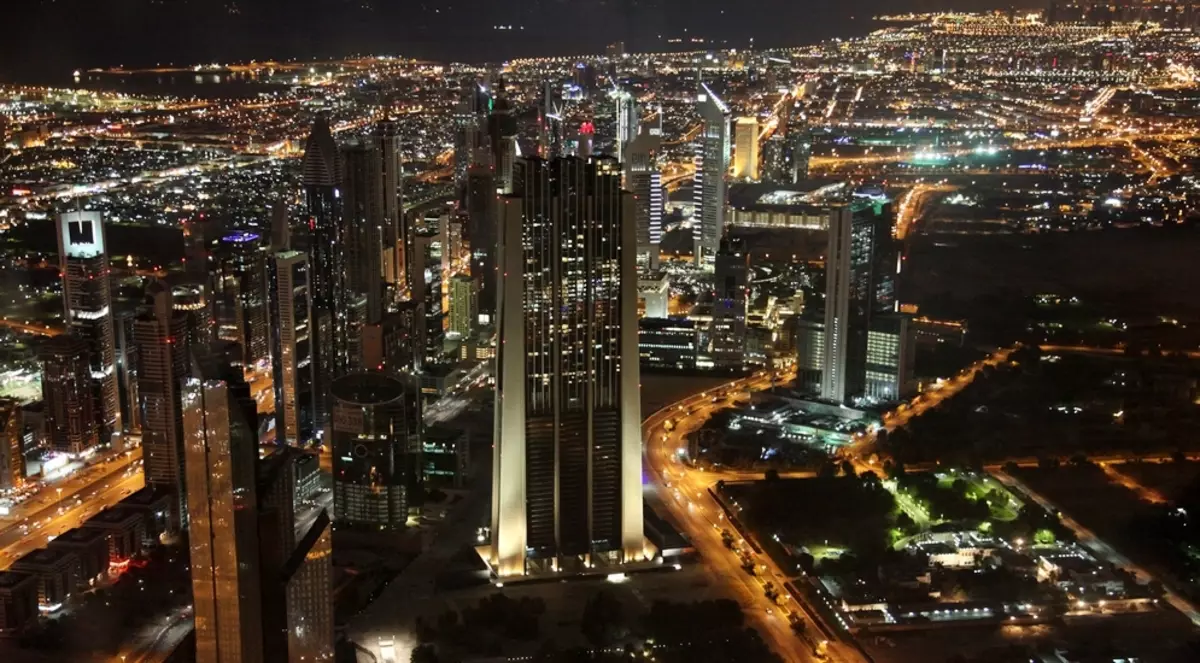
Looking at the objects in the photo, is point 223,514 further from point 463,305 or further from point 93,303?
point 463,305

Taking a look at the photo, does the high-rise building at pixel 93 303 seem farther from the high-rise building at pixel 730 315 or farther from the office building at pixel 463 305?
the high-rise building at pixel 730 315

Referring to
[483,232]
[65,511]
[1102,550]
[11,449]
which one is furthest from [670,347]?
[11,449]

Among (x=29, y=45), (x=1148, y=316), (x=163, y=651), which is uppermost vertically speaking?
(x=29, y=45)

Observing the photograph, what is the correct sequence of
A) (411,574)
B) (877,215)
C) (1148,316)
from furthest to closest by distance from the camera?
(1148,316) → (877,215) → (411,574)

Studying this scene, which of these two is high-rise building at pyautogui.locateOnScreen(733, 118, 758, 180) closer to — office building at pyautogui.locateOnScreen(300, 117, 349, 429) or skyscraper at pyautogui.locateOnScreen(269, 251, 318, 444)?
office building at pyautogui.locateOnScreen(300, 117, 349, 429)

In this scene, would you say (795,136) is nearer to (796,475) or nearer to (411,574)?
(796,475)

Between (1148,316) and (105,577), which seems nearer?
(105,577)

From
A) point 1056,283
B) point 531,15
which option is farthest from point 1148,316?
point 531,15
